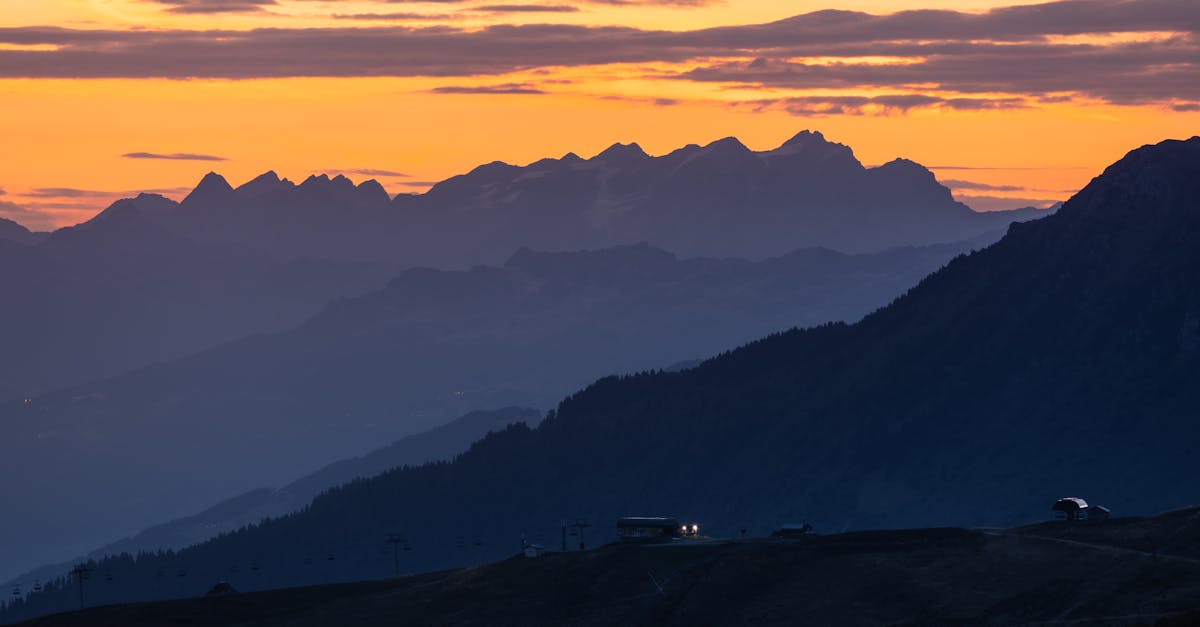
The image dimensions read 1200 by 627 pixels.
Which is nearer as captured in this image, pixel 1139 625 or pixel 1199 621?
pixel 1199 621

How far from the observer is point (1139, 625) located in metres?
198

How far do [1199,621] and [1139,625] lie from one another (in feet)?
141

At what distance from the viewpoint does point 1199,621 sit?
511 feet
